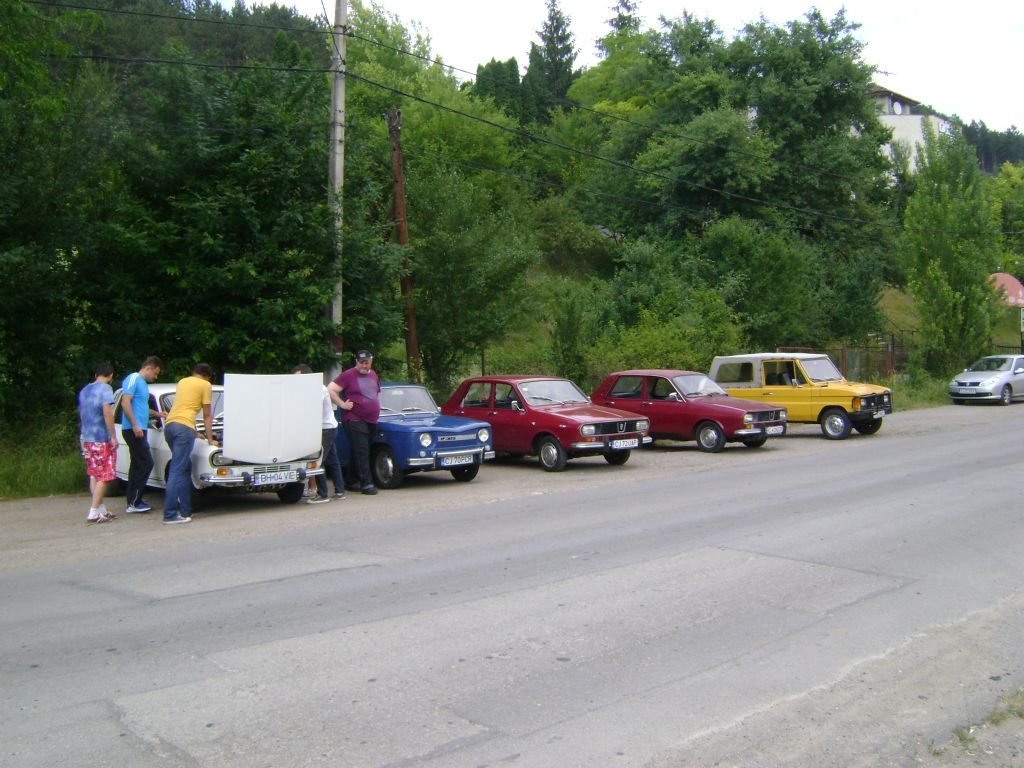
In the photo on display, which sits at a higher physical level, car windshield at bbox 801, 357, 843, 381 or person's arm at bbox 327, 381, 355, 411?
car windshield at bbox 801, 357, 843, 381

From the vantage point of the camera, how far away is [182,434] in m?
11.6

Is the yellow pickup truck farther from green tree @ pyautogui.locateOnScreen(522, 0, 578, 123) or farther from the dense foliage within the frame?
green tree @ pyautogui.locateOnScreen(522, 0, 578, 123)

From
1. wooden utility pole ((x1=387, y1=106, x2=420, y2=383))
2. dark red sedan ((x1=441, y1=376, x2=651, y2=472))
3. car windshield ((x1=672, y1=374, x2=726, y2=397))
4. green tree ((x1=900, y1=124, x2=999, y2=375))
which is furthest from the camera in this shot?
green tree ((x1=900, y1=124, x2=999, y2=375))

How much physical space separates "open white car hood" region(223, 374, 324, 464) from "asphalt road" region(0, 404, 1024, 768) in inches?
32.2

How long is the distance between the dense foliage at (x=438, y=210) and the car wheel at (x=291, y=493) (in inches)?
152

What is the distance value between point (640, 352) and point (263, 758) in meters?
23.6

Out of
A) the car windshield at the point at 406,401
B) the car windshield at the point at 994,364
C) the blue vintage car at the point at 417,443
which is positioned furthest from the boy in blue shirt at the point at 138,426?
the car windshield at the point at 994,364

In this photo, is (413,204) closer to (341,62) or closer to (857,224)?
(341,62)

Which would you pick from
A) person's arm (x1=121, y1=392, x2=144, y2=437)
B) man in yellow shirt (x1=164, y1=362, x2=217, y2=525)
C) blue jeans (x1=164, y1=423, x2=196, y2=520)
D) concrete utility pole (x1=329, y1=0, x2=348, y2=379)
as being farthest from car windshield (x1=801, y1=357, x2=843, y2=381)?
person's arm (x1=121, y1=392, x2=144, y2=437)

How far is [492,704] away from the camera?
5.14m

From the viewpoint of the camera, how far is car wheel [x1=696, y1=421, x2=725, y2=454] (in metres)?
19.4

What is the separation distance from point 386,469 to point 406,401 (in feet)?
4.82

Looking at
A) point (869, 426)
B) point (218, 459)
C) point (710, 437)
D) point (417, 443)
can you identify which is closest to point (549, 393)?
point (710, 437)

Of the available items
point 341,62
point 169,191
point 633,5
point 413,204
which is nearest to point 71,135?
point 169,191
